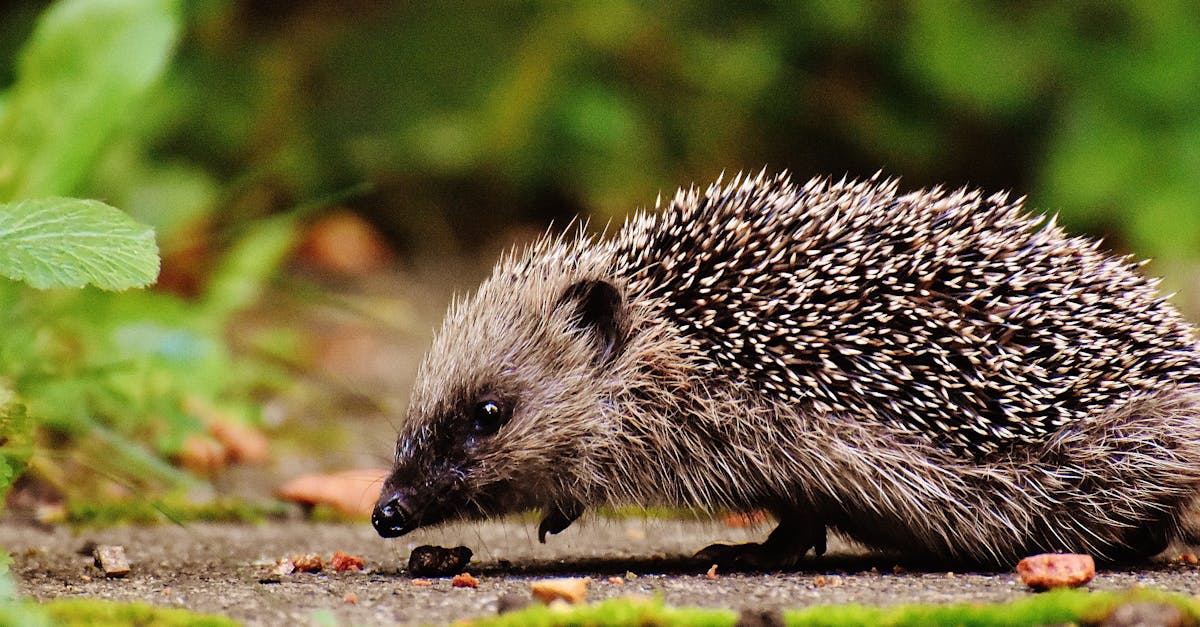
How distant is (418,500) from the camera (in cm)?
540

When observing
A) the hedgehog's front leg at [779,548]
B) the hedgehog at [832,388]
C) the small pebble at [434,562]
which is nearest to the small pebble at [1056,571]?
the hedgehog at [832,388]

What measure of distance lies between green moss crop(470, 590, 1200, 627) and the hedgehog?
4.01ft

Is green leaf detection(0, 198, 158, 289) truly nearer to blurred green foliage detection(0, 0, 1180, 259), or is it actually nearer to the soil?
the soil

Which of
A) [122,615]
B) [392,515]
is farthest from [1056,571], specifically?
[122,615]

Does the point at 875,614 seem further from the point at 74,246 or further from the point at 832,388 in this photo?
the point at 74,246

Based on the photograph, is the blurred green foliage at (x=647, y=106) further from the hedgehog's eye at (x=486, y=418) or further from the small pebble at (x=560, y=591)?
the small pebble at (x=560, y=591)

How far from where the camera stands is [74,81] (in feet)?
22.2

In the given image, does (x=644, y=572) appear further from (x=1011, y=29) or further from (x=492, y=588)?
(x=1011, y=29)

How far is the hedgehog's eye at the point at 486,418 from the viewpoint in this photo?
559 centimetres

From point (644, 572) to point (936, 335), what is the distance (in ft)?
4.81

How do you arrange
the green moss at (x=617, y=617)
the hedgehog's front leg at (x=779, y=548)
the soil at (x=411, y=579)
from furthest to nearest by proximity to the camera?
the hedgehog's front leg at (x=779, y=548), the soil at (x=411, y=579), the green moss at (x=617, y=617)

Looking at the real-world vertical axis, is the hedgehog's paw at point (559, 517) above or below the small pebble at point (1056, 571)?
above

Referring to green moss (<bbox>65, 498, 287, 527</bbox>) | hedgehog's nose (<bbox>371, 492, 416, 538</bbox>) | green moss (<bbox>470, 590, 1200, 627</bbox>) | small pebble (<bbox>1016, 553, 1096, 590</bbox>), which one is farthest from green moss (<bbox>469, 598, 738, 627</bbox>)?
green moss (<bbox>65, 498, 287, 527</bbox>)

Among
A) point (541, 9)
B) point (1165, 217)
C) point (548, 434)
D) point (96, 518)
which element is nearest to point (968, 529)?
point (548, 434)
